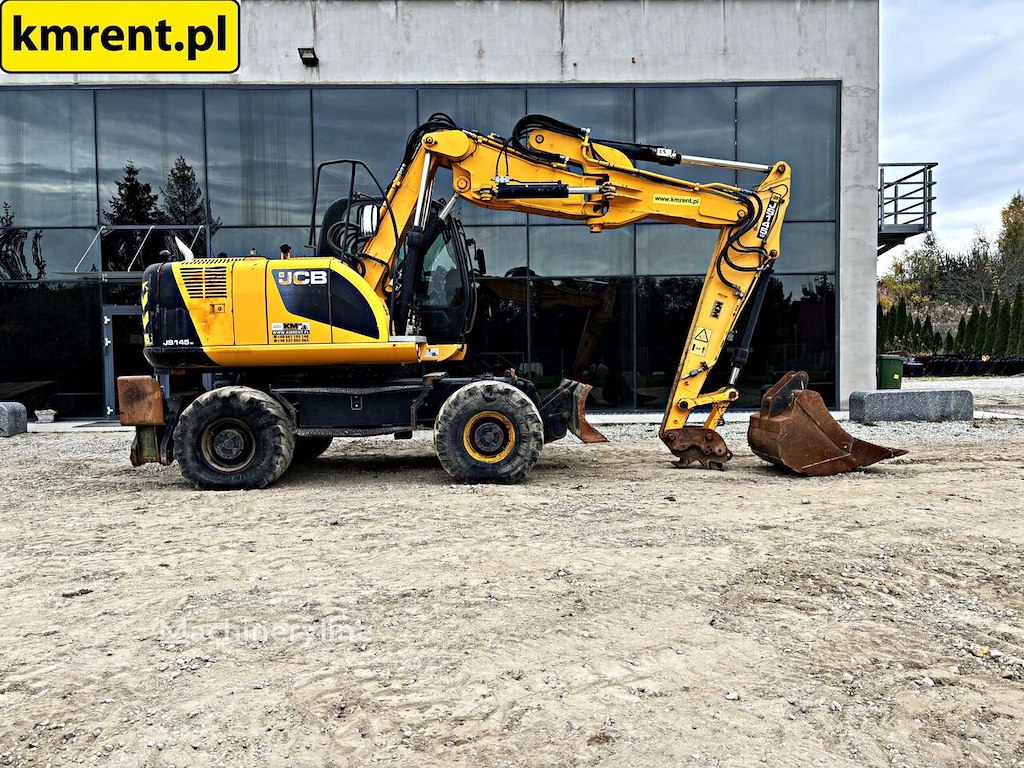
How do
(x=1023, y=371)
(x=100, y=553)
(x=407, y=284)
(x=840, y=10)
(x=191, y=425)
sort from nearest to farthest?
(x=100, y=553), (x=191, y=425), (x=407, y=284), (x=840, y=10), (x=1023, y=371)

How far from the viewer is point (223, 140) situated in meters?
14.7

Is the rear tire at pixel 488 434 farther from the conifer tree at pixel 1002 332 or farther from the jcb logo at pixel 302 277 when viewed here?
the conifer tree at pixel 1002 332

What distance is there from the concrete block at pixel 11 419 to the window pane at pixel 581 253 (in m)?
9.39

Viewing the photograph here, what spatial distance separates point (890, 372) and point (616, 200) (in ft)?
33.7

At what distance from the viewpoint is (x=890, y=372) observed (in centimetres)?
1603

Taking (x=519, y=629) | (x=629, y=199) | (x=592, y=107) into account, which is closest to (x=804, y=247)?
(x=592, y=107)

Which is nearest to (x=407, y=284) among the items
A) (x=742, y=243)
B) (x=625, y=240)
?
(x=742, y=243)

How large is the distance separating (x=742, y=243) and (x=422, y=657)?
6.48 metres


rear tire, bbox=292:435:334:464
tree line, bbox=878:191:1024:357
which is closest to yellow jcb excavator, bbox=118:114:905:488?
rear tire, bbox=292:435:334:464

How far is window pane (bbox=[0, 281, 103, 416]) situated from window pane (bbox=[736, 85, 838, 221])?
13.1 metres

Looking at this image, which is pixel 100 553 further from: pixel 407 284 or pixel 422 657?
pixel 407 284

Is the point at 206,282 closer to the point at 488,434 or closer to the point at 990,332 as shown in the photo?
the point at 488,434

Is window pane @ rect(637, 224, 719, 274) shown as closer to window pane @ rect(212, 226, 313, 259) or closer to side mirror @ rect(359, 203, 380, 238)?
window pane @ rect(212, 226, 313, 259)

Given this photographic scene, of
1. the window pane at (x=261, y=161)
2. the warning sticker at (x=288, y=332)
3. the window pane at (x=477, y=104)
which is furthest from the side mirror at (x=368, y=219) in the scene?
the window pane at (x=477, y=104)
